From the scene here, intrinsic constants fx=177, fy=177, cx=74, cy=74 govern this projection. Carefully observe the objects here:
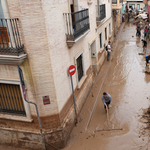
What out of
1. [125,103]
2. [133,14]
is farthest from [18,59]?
[133,14]

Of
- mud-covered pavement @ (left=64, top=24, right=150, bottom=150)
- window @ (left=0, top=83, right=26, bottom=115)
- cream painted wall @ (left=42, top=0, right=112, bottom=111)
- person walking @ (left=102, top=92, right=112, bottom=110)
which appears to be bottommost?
mud-covered pavement @ (left=64, top=24, right=150, bottom=150)

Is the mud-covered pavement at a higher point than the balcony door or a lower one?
lower

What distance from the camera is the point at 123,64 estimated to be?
47.2 ft

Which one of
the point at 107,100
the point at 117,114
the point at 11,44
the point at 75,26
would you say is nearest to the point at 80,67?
the point at 107,100

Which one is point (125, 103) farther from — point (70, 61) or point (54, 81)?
point (54, 81)

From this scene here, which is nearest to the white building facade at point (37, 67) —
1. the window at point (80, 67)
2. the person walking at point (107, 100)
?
the window at point (80, 67)

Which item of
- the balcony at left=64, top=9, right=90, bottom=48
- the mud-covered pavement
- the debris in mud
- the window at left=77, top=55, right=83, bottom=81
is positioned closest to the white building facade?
the balcony at left=64, top=9, right=90, bottom=48

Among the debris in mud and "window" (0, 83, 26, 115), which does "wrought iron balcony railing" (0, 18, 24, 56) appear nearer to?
"window" (0, 83, 26, 115)

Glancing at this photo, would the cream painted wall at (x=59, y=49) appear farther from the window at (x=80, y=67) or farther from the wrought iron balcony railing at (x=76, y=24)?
the window at (x=80, y=67)

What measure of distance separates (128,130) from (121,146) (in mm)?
949

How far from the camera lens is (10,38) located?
5.32 metres

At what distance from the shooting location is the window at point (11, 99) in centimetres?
628

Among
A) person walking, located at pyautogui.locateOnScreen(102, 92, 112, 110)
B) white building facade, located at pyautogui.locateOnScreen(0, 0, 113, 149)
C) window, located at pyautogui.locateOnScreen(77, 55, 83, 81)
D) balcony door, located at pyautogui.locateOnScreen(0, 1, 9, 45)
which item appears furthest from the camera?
window, located at pyautogui.locateOnScreen(77, 55, 83, 81)

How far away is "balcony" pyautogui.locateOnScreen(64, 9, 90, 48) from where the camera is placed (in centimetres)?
664
